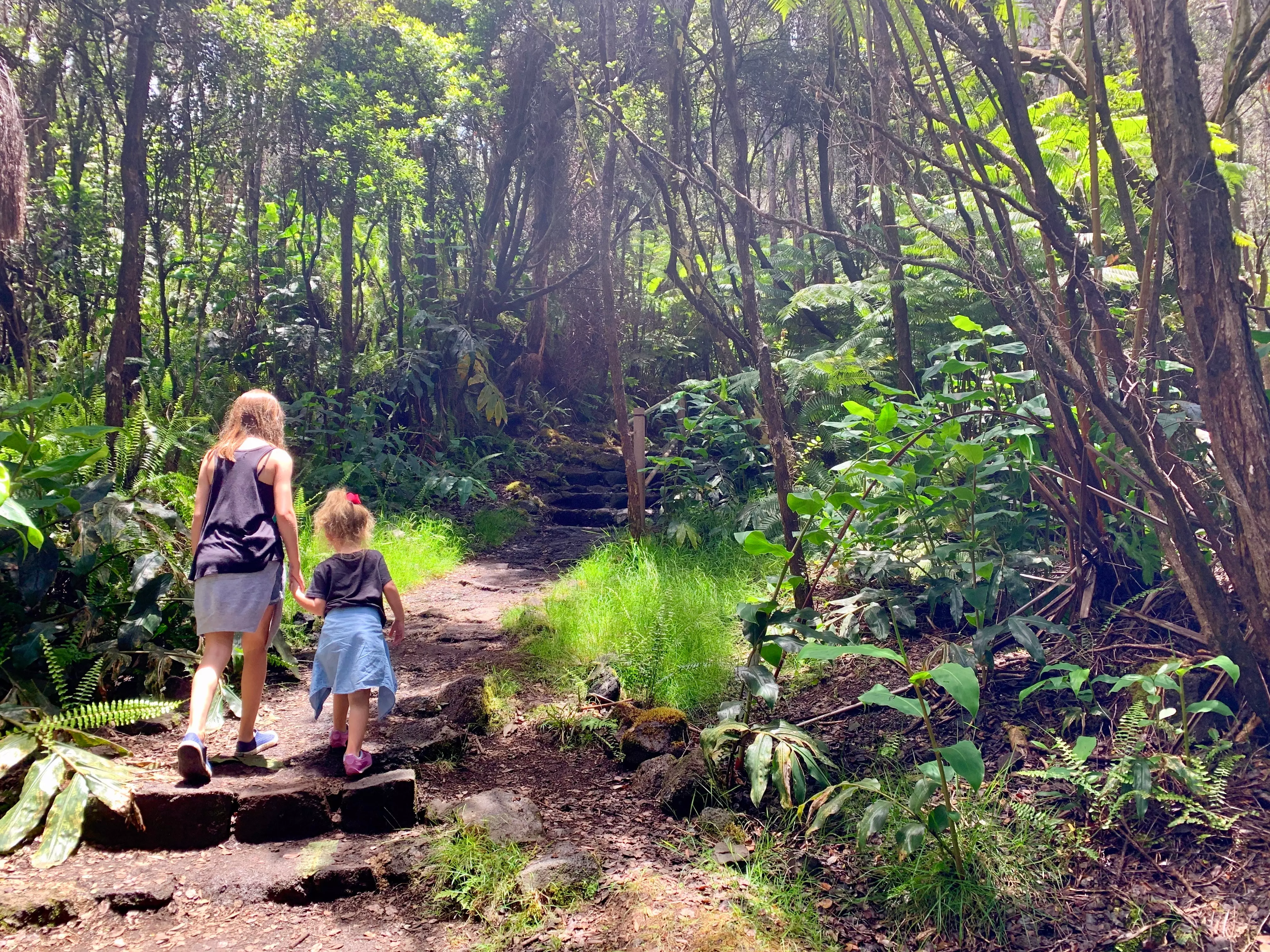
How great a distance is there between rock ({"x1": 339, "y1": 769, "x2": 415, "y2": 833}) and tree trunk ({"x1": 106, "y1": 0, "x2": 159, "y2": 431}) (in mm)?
4077

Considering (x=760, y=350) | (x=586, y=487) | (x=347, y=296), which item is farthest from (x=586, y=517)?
(x=760, y=350)

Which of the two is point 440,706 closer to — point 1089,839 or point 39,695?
point 39,695

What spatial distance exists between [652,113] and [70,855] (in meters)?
9.95

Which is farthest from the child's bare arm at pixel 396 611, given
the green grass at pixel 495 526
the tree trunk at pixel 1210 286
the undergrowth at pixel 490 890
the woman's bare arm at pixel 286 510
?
the green grass at pixel 495 526

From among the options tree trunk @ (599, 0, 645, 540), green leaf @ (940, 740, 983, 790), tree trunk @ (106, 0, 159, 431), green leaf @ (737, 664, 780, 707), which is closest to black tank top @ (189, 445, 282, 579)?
green leaf @ (737, 664, 780, 707)

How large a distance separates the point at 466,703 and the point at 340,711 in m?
0.69

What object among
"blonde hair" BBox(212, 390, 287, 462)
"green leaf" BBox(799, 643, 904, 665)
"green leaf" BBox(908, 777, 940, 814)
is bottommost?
"green leaf" BBox(908, 777, 940, 814)

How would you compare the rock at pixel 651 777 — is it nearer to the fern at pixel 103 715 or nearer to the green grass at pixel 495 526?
the fern at pixel 103 715

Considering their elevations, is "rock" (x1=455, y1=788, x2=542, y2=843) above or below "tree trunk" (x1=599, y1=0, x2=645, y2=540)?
below

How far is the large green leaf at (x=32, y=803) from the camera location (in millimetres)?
2922

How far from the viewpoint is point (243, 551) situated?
3561 millimetres

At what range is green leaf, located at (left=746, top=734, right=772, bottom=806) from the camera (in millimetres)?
3004

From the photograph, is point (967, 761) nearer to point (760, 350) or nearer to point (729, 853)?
point (729, 853)

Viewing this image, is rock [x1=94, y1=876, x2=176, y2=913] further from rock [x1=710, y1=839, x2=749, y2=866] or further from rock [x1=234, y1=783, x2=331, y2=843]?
rock [x1=710, y1=839, x2=749, y2=866]
